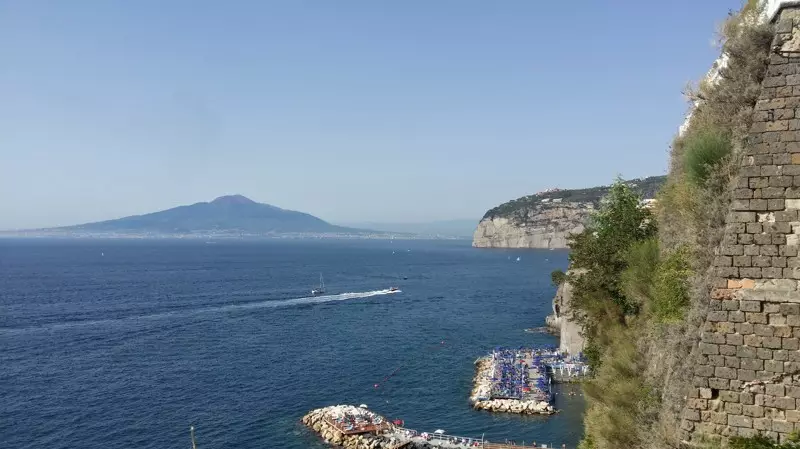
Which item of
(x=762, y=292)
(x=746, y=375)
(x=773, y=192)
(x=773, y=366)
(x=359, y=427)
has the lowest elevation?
(x=359, y=427)

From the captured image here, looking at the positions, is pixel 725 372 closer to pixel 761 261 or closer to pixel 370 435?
pixel 761 261

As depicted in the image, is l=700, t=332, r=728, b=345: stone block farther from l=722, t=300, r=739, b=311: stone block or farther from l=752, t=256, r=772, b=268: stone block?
l=752, t=256, r=772, b=268: stone block

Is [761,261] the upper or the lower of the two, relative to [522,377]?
upper

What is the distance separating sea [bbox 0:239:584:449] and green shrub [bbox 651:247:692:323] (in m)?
27.8

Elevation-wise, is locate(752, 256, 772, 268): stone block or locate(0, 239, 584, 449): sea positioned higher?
locate(752, 256, 772, 268): stone block

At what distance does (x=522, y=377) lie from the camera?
150ft

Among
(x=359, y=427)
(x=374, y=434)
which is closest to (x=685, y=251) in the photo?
(x=374, y=434)

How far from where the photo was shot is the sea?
37125 millimetres

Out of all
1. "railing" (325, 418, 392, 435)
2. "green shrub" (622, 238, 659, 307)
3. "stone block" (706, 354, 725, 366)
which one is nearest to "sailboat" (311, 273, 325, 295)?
"railing" (325, 418, 392, 435)

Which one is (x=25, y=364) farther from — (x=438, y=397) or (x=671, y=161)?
(x=671, y=161)

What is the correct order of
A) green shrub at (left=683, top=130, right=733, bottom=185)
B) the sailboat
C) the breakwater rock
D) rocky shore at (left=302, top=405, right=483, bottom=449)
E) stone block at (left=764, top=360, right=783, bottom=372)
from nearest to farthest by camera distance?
1. stone block at (left=764, top=360, right=783, bottom=372)
2. green shrub at (left=683, top=130, right=733, bottom=185)
3. rocky shore at (left=302, top=405, right=483, bottom=449)
4. the breakwater rock
5. the sailboat

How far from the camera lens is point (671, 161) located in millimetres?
12930

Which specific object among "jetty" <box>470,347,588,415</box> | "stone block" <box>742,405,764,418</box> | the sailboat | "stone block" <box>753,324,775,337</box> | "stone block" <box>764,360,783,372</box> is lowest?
"jetty" <box>470,347,588,415</box>

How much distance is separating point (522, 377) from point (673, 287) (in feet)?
124
